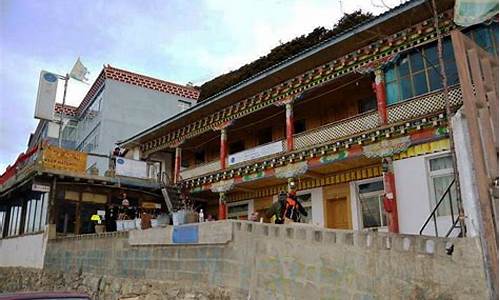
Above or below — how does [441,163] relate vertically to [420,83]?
below

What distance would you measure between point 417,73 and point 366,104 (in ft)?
11.4

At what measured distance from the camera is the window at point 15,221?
76.0 feet

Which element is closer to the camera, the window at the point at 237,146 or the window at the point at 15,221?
the window at the point at 237,146

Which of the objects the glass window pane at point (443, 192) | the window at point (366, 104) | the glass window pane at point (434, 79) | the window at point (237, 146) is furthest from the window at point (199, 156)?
the glass window pane at point (443, 192)

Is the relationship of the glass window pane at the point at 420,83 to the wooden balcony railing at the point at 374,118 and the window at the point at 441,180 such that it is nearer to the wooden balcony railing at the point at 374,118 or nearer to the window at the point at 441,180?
the wooden balcony railing at the point at 374,118

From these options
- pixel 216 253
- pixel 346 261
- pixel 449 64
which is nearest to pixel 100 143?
pixel 216 253

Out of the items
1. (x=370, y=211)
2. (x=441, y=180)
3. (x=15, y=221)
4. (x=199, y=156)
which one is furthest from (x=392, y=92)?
(x=15, y=221)

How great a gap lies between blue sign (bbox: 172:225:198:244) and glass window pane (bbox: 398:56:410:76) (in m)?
8.12

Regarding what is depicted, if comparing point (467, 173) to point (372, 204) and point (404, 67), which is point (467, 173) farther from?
point (372, 204)

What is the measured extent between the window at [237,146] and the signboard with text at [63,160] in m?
7.12

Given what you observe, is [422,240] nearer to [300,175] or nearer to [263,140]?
[300,175]

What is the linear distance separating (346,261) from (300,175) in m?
8.83

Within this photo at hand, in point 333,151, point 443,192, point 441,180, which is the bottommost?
point 443,192

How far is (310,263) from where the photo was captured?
8.31 m
